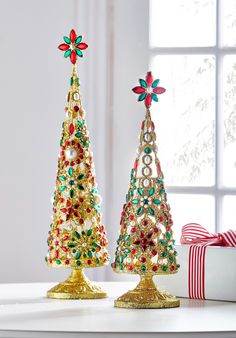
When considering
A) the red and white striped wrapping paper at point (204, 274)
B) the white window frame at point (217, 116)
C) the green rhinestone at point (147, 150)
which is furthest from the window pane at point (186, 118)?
the green rhinestone at point (147, 150)

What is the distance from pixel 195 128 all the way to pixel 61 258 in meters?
0.75

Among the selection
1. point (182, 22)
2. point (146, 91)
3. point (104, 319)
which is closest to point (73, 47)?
point (146, 91)

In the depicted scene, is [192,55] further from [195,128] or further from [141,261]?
[141,261]

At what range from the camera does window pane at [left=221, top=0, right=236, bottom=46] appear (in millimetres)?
1859

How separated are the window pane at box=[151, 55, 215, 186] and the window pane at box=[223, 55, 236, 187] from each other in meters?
0.03

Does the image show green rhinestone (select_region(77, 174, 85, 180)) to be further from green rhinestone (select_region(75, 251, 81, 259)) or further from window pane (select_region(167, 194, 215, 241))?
window pane (select_region(167, 194, 215, 241))

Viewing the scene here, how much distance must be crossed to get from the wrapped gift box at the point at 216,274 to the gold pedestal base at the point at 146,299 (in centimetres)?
10

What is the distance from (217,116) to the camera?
186cm

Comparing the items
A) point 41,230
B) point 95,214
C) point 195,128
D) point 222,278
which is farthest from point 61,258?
point 195,128

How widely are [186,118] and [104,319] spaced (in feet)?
3.06

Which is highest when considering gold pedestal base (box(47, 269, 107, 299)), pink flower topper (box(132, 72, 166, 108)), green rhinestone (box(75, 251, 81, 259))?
pink flower topper (box(132, 72, 166, 108))

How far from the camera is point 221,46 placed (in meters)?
1.85

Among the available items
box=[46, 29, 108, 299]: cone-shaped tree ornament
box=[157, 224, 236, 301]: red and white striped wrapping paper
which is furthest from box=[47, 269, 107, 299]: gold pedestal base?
box=[157, 224, 236, 301]: red and white striped wrapping paper

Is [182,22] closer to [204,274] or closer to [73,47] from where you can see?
[73,47]
